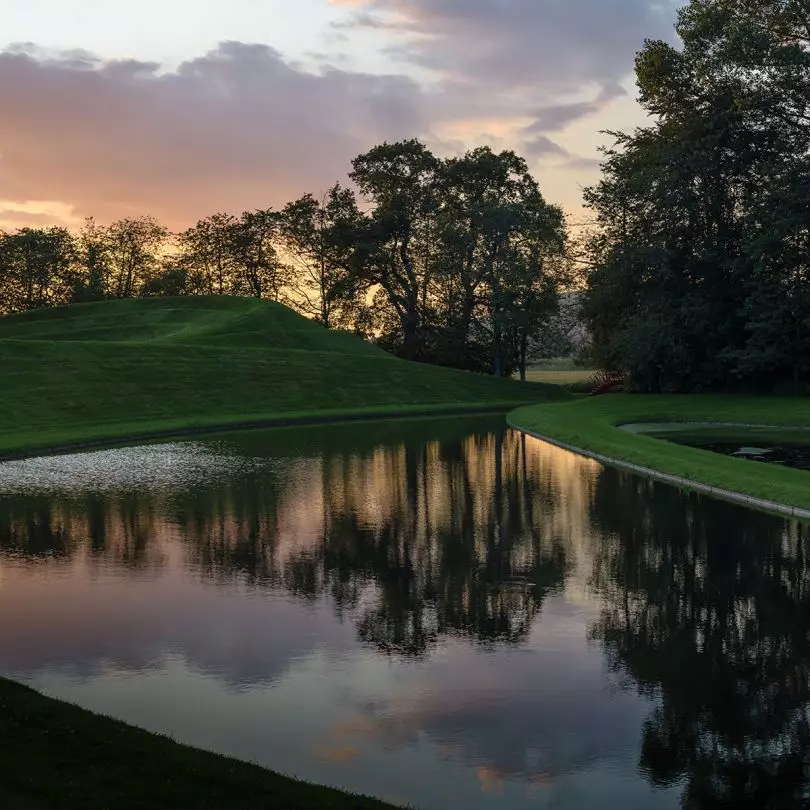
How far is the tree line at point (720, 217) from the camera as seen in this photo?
2640 inches

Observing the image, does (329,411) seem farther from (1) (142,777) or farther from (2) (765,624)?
(1) (142,777)

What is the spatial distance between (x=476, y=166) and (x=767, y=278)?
4763 cm

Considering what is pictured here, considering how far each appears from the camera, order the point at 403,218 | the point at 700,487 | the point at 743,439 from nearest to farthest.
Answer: the point at 700,487 < the point at 743,439 < the point at 403,218

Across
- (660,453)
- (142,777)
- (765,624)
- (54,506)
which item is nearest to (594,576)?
(765,624)

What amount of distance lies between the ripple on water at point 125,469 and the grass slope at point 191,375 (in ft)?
13.5

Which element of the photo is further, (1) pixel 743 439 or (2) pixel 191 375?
(2) pixel 191 375

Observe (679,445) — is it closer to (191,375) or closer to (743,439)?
(743,439)

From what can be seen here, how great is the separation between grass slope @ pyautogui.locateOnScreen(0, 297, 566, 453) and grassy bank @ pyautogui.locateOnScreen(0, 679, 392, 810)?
110 ft

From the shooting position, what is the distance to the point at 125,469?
3497cm

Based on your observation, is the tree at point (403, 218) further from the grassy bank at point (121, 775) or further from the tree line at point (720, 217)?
the grassy bank at point (121, 775)

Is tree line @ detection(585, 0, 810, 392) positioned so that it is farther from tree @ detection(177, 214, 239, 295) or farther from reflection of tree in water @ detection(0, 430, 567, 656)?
tree @ detection(177, 214, 239, 295)

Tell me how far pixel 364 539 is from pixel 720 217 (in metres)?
61.1

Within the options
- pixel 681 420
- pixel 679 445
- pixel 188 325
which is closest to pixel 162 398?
pixel 681 420

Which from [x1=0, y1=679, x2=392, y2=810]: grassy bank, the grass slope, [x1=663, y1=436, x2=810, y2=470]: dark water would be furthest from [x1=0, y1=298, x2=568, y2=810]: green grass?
[x1=663, y1=436, x2=810, y2=470]: dark water
